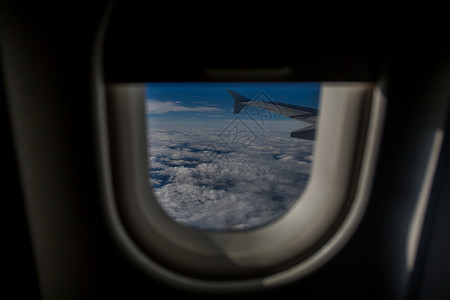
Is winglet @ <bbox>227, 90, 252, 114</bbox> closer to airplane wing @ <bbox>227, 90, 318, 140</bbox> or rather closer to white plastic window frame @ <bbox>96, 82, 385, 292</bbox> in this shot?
airplane wing @ <bbox>227, 90, 318, 140</bbox>

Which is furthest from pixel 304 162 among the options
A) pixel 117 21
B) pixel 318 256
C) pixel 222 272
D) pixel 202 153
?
pixel 117 21

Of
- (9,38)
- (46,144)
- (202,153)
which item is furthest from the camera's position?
(202,153)

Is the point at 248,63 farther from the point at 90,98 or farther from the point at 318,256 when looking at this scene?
the point at 318,256

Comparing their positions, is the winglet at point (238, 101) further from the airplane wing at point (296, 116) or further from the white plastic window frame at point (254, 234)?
the white plastic window frame at point (254, 234)

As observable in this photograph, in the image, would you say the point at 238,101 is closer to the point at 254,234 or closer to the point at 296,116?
the point at 296,116

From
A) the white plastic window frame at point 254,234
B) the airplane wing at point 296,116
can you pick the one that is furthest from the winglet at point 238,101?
the white plastic window frame at point 254,234

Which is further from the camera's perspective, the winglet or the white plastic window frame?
the winglet

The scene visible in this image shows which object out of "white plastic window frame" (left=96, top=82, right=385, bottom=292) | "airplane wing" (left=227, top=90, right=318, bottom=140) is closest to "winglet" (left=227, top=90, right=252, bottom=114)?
"airplane wing" (left=227, top=90, right=318, bottom=140)

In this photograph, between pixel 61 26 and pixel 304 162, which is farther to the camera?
pixel 304 162
